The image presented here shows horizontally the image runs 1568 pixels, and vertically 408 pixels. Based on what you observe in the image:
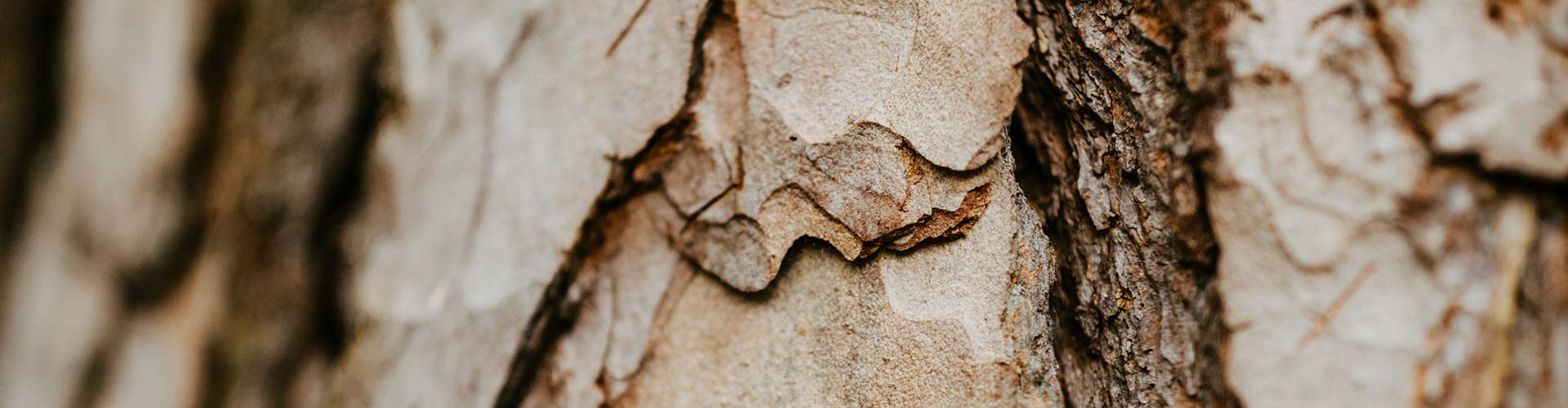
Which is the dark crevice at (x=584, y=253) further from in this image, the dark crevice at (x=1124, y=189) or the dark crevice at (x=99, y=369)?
the dark crevice at (x=99, y=369)

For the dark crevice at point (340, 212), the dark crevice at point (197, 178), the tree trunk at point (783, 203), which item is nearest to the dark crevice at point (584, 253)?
the tree trunk at point (783, 203)

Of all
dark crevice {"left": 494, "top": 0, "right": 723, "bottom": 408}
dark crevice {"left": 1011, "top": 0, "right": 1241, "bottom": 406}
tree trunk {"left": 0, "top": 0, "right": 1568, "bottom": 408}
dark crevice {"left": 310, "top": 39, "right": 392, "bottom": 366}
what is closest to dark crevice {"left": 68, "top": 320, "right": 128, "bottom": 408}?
tree trunk {"left": 0, "top": 0, "right": 1568, "bottom": 408}

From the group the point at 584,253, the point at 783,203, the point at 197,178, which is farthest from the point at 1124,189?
the point at 197,178

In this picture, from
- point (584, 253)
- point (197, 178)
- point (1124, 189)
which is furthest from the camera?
point (197, 178)

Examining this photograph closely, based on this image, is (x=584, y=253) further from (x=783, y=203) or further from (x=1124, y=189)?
(x=1124, y=189)

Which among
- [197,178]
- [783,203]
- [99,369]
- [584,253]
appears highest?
[783,203]

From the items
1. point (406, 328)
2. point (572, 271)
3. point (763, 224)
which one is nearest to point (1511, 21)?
point (763, 224)

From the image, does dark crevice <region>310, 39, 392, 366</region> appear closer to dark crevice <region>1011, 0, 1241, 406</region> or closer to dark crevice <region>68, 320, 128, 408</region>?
dark crevice <region>68, 320, 128, 408</region>

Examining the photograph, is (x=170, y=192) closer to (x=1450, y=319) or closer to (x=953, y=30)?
(x=953, y=30)
